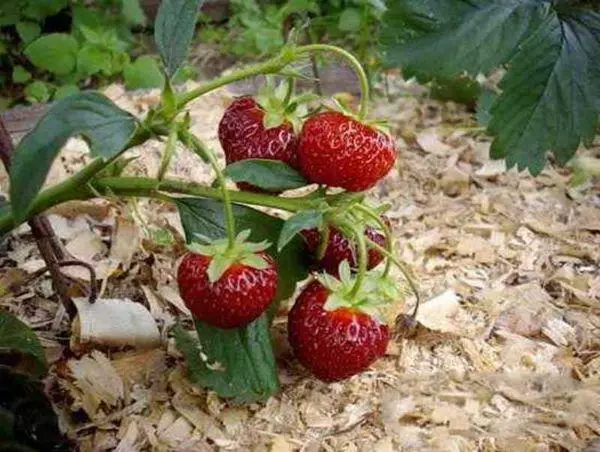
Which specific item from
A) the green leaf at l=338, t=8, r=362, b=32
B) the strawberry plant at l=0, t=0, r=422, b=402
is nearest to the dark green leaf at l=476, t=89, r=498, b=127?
the green leaf at l=338, t=8, r=362, b=32

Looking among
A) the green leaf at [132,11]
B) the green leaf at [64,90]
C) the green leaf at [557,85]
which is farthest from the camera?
the green leaf at [132,11]

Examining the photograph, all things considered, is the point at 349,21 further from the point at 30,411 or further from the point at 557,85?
the point at 30,411

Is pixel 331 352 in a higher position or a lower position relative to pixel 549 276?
higher

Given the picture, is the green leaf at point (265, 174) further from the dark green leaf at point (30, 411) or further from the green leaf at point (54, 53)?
the green leaf at point (54, 53)

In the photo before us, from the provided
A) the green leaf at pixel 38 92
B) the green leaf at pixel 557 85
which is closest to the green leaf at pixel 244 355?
the green leaf at pixel 557 85

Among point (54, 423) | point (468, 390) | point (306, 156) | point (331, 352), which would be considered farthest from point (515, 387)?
point (54, 423)

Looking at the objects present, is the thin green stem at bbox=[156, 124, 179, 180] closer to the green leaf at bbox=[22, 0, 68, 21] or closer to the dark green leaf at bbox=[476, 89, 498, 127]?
the dark green leaf at bbox=[476, 89, 498, 127]

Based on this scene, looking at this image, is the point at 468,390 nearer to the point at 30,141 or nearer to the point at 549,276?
the point at 549,276
